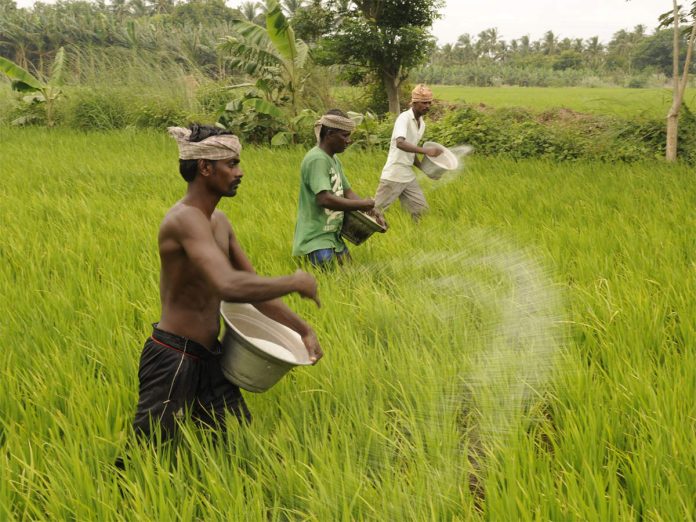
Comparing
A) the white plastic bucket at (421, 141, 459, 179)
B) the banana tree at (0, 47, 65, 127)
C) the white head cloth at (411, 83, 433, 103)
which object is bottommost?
the white plastic bucket at (421, 141, 459, 179)

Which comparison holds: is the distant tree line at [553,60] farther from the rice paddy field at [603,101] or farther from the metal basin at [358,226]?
the metal basin at [358,226]

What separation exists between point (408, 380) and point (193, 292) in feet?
2.53

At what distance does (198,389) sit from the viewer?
1745mm

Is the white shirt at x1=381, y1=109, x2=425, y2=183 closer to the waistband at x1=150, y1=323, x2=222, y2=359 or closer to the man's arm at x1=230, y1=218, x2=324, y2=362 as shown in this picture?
the man's arm at x1=230, y1=218, x2=324, y2=362

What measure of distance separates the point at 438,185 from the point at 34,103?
348 inches

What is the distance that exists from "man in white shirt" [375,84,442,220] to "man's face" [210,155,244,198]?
268cm

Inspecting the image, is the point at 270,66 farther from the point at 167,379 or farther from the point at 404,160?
the point at 167,379

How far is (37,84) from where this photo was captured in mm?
9664

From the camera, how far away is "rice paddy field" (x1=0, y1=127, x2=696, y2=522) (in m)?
1.43

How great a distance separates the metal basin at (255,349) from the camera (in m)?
1.49

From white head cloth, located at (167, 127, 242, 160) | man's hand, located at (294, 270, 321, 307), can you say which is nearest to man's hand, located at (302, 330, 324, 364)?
man's hand, located at (294, 270, 321, 307)

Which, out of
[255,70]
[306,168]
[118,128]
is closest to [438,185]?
[306,168]

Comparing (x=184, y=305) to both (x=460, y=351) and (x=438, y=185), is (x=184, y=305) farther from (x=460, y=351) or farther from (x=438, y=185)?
(x=438, y=185)

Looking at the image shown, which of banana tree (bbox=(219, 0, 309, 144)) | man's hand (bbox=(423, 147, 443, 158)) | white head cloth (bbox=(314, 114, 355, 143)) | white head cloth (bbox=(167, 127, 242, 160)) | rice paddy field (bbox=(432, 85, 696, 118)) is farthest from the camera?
rice paddy field (bbox=(432, 85, 696, 118))
